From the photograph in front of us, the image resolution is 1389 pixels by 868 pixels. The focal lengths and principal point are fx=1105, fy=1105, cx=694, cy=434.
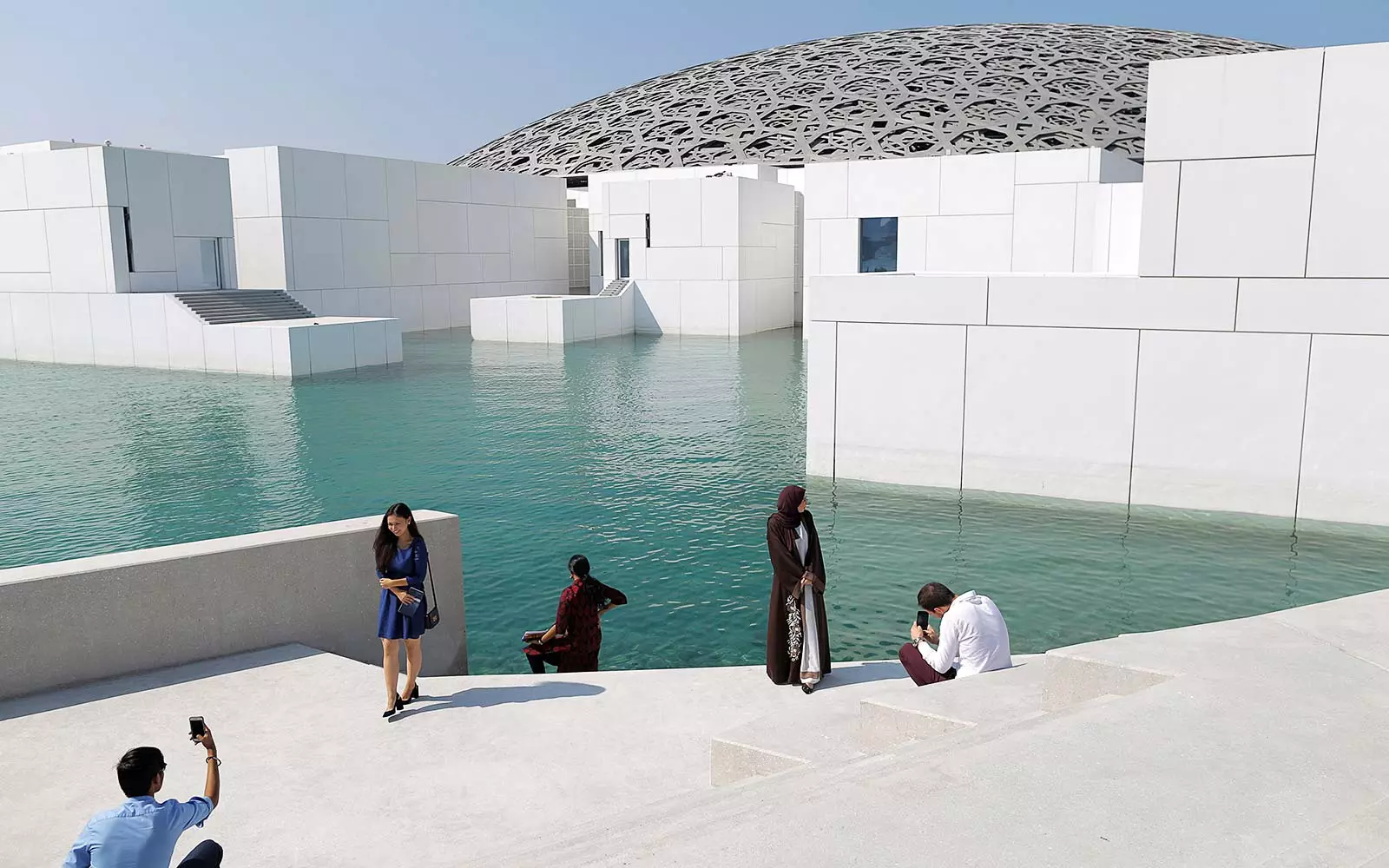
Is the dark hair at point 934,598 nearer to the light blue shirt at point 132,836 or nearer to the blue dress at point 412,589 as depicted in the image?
the blue dress at point 412,589

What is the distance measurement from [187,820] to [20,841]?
1.62m

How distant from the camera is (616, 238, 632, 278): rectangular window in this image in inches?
1353

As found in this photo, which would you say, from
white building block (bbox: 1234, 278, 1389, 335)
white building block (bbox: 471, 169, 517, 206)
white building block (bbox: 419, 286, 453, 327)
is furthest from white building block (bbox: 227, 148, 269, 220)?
white building block (bbox: 1234, 278, 1389, 335)

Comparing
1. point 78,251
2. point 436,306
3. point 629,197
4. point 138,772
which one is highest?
point 629,197

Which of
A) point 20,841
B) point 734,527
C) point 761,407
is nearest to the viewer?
point 20,841

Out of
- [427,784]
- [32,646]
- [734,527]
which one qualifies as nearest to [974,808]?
[427,784]

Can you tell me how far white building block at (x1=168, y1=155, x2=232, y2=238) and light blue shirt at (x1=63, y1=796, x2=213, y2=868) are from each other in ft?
80.4

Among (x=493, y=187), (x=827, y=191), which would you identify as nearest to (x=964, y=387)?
(x=827, y=191)

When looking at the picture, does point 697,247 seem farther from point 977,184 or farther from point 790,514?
point 790,514

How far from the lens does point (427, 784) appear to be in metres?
5.30

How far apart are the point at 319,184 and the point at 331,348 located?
8250mm

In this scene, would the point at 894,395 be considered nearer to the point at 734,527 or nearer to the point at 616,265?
the point at 734,527

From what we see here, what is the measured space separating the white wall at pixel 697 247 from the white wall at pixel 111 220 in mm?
11714

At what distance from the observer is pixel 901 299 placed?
12391 mm
